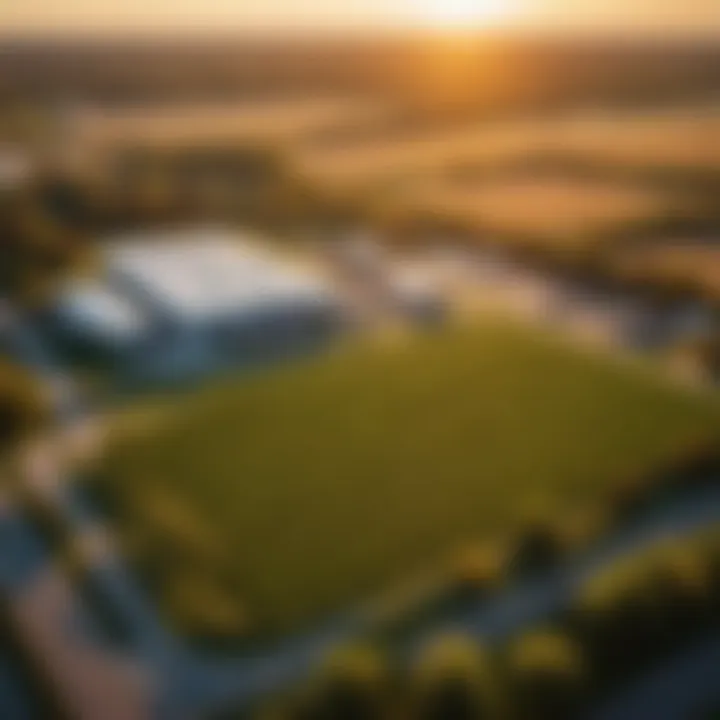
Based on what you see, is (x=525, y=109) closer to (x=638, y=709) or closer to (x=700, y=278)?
(x=700, y=278)

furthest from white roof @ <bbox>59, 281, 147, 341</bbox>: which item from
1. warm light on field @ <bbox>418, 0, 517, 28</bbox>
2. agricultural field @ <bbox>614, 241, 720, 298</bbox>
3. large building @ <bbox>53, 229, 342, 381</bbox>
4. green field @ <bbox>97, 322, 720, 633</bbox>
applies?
warm light on field @ <bbox>418, 0, 517, 28</bbox>

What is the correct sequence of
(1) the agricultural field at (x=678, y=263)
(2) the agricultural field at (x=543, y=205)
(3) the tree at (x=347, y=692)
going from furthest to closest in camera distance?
(2) the agricultural field at (x=543, y=205), (1) the agricultural field at (x=678, y=263), (3) the tree at (x=347, y=692)

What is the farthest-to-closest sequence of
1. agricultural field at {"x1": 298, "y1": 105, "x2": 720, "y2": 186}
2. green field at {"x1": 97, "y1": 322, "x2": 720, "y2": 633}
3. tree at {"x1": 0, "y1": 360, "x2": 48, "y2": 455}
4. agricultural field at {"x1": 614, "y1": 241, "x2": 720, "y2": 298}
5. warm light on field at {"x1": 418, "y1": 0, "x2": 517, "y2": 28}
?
warm light on field at {"x1": 418, "y1": 0, "x2": 517, "y2": 28} → agricultural field at {"x1": 298, "y1": 105, "x2": 720, "y2": 186} → agricultural field at {"x1": 614, "y1": 241, "x2": 720, "y2": 298} → tree at {"x1": 0, "y1": 360, "x2": 48, "y2": 455} → green field at {"x1": 97, "y1": 322, "x2": 720, "y2": 633}

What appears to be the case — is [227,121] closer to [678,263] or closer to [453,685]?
[678,263]

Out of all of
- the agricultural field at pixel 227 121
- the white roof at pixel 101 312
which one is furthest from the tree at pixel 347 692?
the agricultural field at pixel 227 121

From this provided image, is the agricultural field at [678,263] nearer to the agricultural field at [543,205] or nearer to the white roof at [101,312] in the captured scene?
the agricultural field at [543,205]

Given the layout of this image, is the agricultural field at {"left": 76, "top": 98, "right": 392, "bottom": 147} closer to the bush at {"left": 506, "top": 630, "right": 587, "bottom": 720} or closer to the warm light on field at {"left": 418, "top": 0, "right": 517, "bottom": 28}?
the warm light on field at {"left": 418, "top": 0, "right": 517, "bottom": 28}
